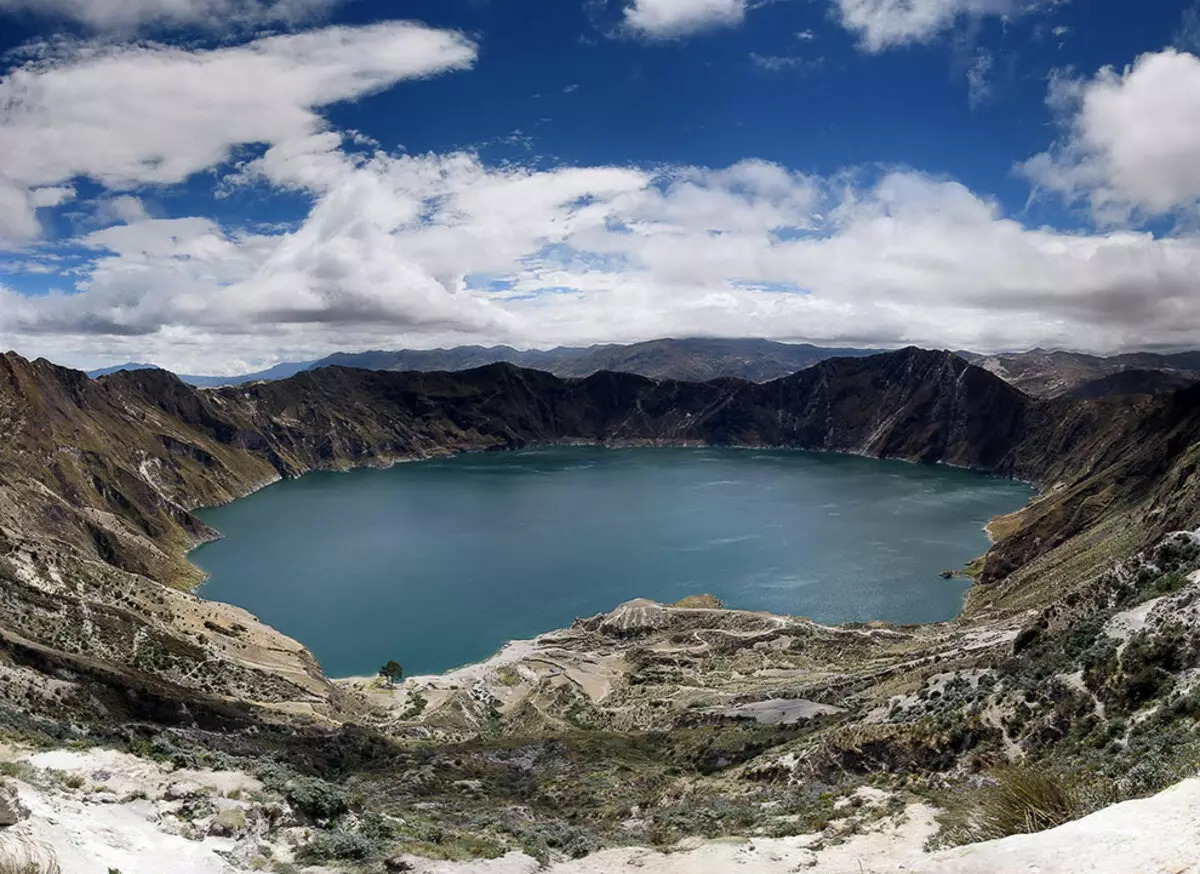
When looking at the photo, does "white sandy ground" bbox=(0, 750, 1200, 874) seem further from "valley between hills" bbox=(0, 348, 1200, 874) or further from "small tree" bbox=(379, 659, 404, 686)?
"small tree" bbox=(379, 659, 404, 686)

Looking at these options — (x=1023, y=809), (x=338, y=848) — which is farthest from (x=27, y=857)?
(x=1023, y=809)

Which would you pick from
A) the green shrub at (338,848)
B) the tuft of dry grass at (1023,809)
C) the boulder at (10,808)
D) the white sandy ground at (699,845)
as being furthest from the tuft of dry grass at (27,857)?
the tuft of dry grass at (1023,809)

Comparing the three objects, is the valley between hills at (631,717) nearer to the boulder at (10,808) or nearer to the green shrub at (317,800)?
the green shrub at (317,800)

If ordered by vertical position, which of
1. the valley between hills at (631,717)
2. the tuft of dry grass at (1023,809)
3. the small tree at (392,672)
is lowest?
the small tree at (392,672)

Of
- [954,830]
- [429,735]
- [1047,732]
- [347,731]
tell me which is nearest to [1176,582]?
[1047,732]

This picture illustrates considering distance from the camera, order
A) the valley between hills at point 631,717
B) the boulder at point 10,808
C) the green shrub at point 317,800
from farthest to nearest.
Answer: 1. the green shrub at point 317,800
2. the valley between hills at point 631,717
3. the boulder at point 10,808

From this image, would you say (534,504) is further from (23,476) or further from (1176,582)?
(1176,582)
